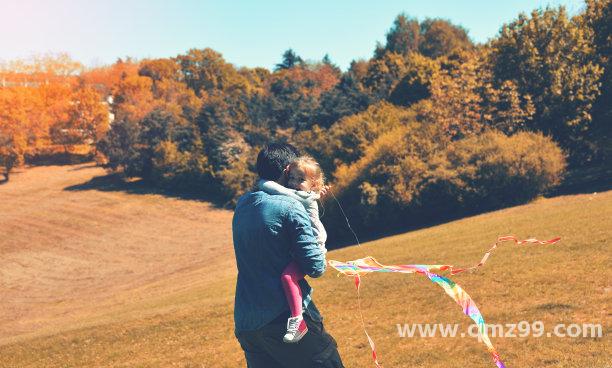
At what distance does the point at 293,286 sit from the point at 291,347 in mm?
495

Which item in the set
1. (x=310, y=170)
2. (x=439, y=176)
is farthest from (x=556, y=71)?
(x=310, y=170)

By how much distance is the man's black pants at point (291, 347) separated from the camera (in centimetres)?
443

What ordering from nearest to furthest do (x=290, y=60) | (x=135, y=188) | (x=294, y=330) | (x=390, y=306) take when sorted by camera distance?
1. (x=294, y=330)
2. (x=390, y=306)
3. (x=135, y=188)
4. (x=290, y=60)

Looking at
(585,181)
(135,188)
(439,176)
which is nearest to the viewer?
(439,176)

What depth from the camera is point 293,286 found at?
442 centimetres

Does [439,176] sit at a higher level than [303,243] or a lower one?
lower

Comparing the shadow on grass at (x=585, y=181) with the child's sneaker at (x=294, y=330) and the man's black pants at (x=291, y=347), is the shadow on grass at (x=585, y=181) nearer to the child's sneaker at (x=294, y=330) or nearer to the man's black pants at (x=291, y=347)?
the man's black pants at (x=291, y=347)

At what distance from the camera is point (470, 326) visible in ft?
34.1

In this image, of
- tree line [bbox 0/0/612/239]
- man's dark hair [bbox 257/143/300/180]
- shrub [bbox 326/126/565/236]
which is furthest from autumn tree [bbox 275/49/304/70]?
man's dark hair [bbox 257/143/300/180]

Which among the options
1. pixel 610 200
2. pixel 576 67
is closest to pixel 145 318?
pixel 610 200

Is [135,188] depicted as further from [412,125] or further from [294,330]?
[294,330]

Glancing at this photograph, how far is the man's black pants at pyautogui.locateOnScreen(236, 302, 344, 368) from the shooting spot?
4430 mm

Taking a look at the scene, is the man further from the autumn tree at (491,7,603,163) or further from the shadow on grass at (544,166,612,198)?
the autumn tree at (491,7,603,163)

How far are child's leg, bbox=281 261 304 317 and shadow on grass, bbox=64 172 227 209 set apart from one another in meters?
61.2
